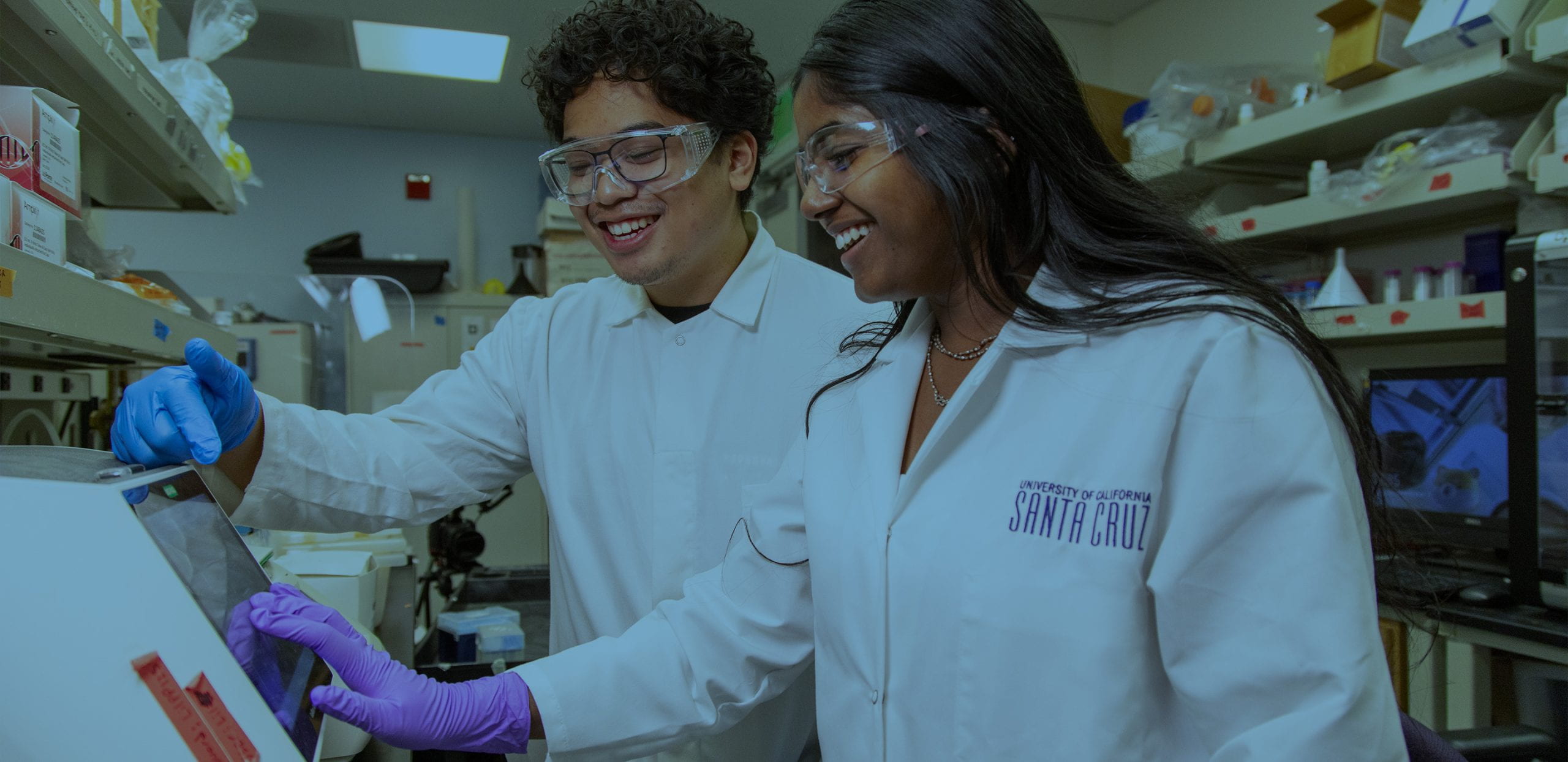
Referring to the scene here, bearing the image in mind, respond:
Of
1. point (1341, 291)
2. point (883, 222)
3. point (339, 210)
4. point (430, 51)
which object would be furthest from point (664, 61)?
point (339, 210)

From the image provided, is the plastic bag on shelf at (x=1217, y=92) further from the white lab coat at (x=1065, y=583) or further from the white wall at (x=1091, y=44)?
the white lab coat at (x=1065, y=583)

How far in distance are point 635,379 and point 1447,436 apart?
2.08 metres

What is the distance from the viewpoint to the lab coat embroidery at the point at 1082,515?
2.70ft

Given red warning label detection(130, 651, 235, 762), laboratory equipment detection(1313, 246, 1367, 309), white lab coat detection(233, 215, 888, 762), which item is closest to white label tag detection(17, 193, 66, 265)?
white lab coat detection(233, 215, 888, 762)

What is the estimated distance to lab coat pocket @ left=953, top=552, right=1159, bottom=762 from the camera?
827 mm

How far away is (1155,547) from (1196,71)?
2560 millimetres

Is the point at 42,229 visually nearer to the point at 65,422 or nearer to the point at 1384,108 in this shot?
the point at 65,422

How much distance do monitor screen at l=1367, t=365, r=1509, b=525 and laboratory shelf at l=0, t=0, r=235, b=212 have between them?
2467 mm

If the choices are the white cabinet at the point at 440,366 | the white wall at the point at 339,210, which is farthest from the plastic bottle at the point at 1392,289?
the white wall at the point at 339,210

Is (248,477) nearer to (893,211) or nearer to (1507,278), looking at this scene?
(893,211)

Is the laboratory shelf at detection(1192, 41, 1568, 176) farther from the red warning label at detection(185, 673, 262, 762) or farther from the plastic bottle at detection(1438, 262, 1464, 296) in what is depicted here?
the red warning label at detection(185, 673, 262, 762)

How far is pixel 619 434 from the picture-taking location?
1466 mm

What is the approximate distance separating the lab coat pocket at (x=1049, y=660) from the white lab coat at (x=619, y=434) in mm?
507

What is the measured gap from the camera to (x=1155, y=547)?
32.6 inches
